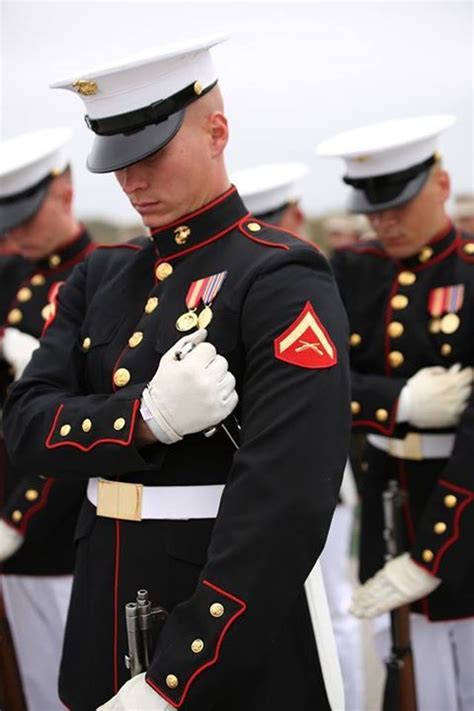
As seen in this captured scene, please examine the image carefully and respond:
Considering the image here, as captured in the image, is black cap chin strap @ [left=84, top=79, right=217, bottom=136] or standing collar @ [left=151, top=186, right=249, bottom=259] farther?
standing collar @ [left=151, top=186, right=249, bottom=259]

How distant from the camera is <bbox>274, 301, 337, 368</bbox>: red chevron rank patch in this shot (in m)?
1.64

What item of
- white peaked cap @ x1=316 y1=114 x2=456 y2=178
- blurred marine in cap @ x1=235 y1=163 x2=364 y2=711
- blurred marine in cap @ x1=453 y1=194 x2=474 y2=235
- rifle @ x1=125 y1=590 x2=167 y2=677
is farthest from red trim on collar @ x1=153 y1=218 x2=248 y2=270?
blurred marine in cap @ x1=453 y1=194 x2=474 y2=235

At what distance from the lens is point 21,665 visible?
3467mm

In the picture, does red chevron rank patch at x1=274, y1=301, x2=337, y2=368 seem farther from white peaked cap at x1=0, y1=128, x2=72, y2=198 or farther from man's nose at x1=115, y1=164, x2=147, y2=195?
white peaked cap at x1=0, y1=128, x2=72, y2=198

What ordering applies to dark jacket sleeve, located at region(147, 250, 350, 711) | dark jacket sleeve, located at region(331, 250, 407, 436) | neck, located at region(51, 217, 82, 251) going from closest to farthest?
dark jacket sleeve, located at region(147, 250, 350, 711) → dark jacket sleeve, located at region(331, 250, 407, 436) → neck, located at region(51, 217, 82, 251)

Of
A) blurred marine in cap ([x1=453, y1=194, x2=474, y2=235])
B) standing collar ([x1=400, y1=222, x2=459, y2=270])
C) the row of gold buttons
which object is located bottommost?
blurred marine in cap ([x1=453, y1=194, x2=474, y2=235])

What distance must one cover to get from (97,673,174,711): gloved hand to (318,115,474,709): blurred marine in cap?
121 cm

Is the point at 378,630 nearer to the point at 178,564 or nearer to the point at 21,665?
the point at 21,665

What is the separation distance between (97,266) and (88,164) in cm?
35

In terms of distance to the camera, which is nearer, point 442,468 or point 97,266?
point 97,266

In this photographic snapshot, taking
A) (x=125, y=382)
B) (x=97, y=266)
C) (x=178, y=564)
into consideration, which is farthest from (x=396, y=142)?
Answer: (x=178, y=564)

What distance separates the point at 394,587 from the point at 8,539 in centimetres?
115

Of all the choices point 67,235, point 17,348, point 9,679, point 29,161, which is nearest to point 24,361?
point 17,348

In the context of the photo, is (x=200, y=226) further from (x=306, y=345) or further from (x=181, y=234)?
(x=306, y=345)
